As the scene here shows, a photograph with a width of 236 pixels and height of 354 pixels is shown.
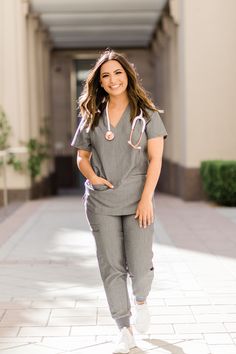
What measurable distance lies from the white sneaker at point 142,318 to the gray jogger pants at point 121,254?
116 mm

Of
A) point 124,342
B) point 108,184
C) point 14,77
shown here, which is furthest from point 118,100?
point 14,77

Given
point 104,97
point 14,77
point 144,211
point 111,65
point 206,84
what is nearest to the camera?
point 144,211

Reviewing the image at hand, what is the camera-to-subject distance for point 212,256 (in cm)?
709

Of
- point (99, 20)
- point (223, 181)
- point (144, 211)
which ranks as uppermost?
point (99, 20)

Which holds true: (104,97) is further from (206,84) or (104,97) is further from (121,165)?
(206,84)

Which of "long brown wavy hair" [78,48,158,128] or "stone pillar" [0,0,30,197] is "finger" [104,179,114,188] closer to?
"long brown wavy hair" [78,48,158,128]

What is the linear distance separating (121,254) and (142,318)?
0.41m

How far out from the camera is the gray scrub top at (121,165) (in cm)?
393

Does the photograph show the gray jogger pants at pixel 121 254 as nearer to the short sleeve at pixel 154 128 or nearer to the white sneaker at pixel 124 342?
the white sneaker at pixel 124 342

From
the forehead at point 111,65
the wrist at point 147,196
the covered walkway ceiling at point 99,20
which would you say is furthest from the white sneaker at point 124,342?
the covered walkway ceiling at point 99,20

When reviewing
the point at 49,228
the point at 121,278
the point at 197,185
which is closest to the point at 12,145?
the point at 197,185

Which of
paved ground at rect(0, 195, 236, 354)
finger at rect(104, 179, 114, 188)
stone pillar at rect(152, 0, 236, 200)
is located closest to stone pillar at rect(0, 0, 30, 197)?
stone pillar at rect(152, 0, 236, 200)

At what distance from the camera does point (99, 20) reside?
54.5 feet

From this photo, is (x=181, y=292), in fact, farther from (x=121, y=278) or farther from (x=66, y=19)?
(x=66, y=19)
